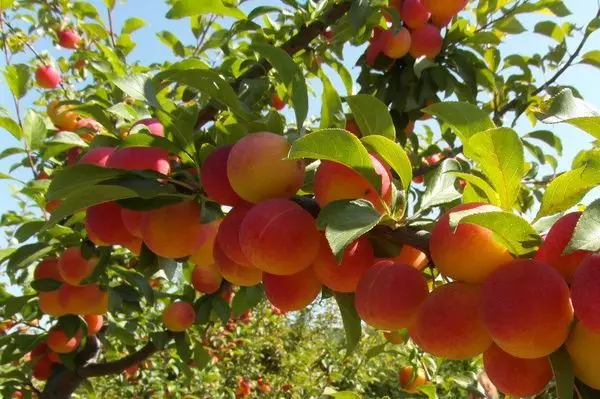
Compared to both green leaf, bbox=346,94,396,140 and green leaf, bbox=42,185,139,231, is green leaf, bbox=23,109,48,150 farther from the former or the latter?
green leaf, bbox=346,94,396,140

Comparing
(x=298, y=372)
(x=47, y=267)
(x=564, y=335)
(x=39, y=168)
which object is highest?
(x=564, y=335)

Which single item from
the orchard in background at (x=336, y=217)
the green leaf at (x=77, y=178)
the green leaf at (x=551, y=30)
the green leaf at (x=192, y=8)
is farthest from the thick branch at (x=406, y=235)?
the green leaf at (x=551, y=30)

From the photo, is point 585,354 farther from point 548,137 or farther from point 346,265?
point 548,137

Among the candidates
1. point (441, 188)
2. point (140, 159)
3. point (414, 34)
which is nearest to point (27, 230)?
point (140, 159)

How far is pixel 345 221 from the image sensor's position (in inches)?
20.5

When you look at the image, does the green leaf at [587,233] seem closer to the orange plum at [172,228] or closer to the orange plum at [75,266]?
the orange plum at [172,228]

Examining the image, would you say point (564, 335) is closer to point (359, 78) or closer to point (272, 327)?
point (359, 78)

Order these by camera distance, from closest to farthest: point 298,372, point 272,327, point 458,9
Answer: point 458,9 < point 298,372 < point 272,327

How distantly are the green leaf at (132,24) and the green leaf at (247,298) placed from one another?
123 centimetres

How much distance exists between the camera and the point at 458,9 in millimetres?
1735

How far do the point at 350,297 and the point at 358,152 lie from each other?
0.71 ft

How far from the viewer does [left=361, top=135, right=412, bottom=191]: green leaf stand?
613 mm

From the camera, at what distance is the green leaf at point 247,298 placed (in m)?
1.54

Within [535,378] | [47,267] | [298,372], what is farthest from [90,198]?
[298,372]
